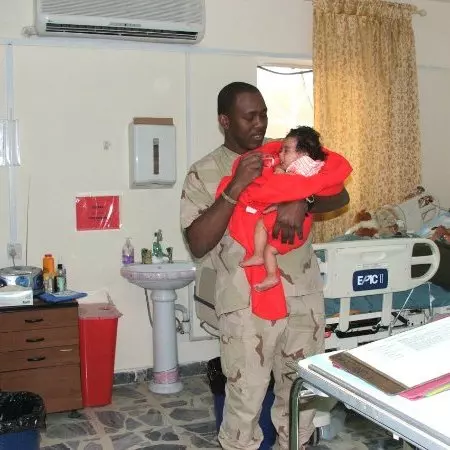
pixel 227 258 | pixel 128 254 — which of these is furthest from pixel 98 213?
pixel 227 258

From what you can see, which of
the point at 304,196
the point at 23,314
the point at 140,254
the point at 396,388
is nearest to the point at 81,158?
the point at 140,254

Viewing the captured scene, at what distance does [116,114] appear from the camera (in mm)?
4012

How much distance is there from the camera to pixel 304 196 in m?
2.16

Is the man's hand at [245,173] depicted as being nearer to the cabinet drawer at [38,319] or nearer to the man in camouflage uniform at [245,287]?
the man in camouflage uniform at [245,287]

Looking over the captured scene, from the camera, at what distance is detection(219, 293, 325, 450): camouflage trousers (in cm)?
221

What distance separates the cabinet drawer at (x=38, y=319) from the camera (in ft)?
11.3

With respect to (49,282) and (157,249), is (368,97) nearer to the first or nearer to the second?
(157,249)

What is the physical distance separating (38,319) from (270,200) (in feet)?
6.28

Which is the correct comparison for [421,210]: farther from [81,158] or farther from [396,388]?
[396,388]

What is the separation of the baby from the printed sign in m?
0.78

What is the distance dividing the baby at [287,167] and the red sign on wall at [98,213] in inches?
78.5

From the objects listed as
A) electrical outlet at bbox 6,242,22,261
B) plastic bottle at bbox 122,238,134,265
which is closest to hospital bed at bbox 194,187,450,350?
plastic bottle at bbox 122,238,134,265

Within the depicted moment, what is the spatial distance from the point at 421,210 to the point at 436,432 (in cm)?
352

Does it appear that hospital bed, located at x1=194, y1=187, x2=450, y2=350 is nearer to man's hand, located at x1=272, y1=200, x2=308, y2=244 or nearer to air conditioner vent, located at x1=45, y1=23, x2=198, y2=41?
man's hand, located at x1=272, y1=200, x2=308, y2=244
